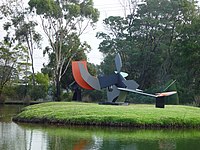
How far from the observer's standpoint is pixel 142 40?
40969 mm

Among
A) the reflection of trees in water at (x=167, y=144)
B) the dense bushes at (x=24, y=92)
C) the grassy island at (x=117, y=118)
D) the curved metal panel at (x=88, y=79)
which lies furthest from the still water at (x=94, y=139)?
the dense bushes at (x=24, y=92)

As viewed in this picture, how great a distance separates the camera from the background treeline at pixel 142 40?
1444 inches

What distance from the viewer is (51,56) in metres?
45.0

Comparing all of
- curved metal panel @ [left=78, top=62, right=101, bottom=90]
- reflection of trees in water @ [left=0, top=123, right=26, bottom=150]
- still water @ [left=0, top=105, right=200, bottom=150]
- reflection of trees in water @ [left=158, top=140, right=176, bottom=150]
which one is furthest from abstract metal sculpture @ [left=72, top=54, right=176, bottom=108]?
reflection of trees in water @ [left=158, top=140, right=176, bottom=150]

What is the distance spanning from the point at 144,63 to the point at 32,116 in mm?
21220

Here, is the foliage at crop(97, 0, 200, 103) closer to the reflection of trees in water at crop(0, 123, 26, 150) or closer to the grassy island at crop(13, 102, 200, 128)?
the grassy island at crop(13, 102, 200, 128)

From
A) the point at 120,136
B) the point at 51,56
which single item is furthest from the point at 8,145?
the point at 51,56

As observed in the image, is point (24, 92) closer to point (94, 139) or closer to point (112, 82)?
point (112, 82)

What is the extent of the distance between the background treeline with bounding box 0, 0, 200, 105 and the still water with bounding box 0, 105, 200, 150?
18816 millimetres

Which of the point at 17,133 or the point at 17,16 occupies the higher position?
the point at 17,16

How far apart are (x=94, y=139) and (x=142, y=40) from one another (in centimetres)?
2729

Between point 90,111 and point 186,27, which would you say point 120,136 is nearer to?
point 90,111

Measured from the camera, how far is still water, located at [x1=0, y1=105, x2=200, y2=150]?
12.8 metres

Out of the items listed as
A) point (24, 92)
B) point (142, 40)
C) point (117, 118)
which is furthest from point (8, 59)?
point (117, 118)
